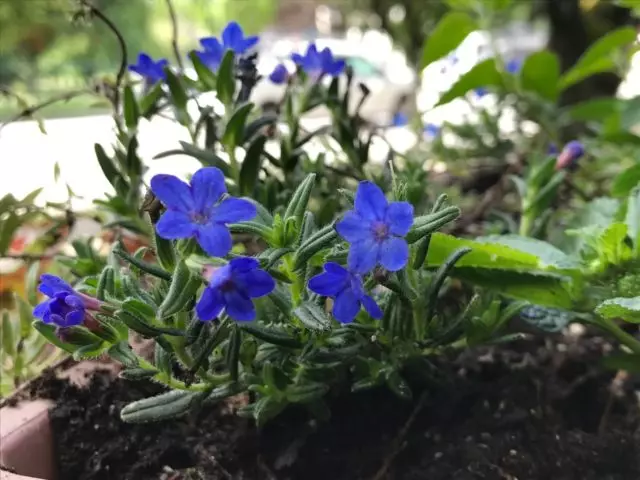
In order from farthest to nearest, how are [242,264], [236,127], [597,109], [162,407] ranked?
[597,109]
[236,127]
[162,407]
[242,264]

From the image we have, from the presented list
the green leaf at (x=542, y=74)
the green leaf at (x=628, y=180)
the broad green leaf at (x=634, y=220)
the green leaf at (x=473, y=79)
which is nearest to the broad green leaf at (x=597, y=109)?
the green leaf at (x=542, y=74)

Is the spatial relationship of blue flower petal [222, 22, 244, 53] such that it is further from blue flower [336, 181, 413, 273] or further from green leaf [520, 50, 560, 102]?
green leaf [520, 50, 560, 102]

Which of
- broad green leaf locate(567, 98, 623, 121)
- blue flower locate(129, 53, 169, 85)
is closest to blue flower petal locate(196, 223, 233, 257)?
blue flower locate(129, 53, 169, 85)

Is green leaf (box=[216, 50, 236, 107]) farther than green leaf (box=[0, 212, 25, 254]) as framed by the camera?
No

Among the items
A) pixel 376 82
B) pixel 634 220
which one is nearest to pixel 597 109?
pixel 634 220

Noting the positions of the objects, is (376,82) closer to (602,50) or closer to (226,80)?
(602,50)

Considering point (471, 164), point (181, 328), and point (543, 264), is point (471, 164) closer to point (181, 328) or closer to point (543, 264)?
point (543, 264)

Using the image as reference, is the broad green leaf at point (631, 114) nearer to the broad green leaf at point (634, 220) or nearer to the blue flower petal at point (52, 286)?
the broad green leaf at point (634, 220)
